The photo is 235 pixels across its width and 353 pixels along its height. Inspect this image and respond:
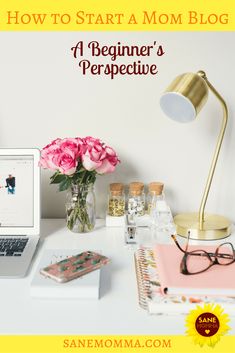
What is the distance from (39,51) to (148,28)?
34cm

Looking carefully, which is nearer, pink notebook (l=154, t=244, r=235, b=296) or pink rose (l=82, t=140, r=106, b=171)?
pink notebook (l=154, t=244, r=235, b=296)

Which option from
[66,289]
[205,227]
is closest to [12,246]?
[66,289]

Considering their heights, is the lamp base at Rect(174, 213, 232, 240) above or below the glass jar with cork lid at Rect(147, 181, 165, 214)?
below

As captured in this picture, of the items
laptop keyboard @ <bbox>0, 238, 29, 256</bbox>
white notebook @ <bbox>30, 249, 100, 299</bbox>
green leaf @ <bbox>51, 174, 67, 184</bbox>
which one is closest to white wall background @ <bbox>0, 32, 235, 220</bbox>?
green leaf @ <bbox>51, 174, 67, 184</bbox>

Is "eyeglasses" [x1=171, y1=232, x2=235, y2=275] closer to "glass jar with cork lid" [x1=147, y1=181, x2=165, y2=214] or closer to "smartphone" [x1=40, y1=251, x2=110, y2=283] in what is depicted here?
"smartphone" [x1=40, y1=251, x2=110, y2=283]

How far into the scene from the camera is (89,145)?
49.7 inches

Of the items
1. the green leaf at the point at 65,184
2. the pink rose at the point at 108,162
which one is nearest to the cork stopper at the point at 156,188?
the pink rose at the point at 108,162

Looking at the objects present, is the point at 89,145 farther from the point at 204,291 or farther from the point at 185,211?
the point at 204,291

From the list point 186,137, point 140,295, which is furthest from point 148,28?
point 140,295

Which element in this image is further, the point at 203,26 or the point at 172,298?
the point at 203,26

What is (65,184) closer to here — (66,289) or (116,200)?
(116,200)

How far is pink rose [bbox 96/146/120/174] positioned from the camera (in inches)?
50.6

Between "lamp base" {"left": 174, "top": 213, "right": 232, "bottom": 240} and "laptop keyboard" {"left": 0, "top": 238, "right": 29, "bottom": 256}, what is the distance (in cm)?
44

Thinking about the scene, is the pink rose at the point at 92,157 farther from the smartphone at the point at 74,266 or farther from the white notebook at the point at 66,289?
the white notebook at the point at 66,289
